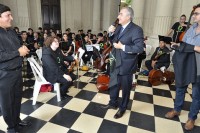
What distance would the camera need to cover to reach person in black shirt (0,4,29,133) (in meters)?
1.71

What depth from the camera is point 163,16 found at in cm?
552

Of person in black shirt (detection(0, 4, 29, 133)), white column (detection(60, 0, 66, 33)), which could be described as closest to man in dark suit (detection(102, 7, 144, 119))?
person in black shirt (detection(0, 4, 29, 133))

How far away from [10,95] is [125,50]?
1506 mm

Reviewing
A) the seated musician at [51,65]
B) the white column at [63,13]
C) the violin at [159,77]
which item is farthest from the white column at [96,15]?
the seated musician at [51,65]

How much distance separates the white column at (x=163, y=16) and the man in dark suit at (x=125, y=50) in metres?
3.82

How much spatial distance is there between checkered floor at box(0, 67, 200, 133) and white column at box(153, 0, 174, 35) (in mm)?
2786

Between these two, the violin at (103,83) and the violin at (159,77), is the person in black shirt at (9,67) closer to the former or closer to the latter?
the violin at (103,83)

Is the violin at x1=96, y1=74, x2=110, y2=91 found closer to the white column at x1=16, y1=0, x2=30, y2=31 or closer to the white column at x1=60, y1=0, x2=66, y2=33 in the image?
the white column at x1=16, y1=0, x2=30, y2=31

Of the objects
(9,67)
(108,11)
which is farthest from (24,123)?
(108,11)

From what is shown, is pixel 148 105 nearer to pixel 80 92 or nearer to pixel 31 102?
pixel 80 92

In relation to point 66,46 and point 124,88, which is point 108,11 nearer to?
point 66,46

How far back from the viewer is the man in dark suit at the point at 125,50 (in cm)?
212

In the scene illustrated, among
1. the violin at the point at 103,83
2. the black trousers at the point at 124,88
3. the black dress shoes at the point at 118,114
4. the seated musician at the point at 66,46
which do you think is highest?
the seated musician at the point at 66,46

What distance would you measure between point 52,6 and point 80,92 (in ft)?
23.8
